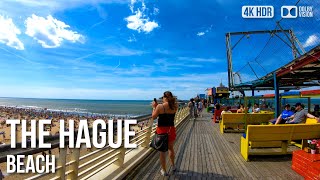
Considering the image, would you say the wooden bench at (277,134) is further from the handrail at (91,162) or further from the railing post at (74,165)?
the railing post at (74,165)

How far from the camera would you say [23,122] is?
3.33 meters

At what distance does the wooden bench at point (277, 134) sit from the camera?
6758mm

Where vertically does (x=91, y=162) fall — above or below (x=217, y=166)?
above

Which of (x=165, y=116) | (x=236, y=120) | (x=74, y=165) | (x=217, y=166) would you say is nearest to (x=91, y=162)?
(x=74, y=165)

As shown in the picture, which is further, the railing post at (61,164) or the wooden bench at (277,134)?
the wooden bench at (277,134)

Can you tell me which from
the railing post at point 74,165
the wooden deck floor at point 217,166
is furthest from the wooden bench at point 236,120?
the railing post at point 74,165

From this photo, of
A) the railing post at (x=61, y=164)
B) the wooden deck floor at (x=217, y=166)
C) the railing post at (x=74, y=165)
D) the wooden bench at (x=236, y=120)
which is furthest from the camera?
the wooden bench at (x=236, y=120)

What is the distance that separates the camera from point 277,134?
688cm

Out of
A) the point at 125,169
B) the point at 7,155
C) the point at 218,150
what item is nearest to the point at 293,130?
the point at 218,150

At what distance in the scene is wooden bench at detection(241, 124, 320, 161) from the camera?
22.2 ft

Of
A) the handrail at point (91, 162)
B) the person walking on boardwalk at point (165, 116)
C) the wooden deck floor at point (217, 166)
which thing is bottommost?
the wooden deck floor at point (217, 166)

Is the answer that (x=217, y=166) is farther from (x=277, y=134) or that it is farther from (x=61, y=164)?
(x=61, y=164)

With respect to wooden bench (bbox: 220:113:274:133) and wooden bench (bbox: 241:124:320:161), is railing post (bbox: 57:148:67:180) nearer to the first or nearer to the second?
wooden bench (bbox: 241:124:320:161)

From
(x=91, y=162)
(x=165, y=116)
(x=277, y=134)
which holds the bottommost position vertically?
(x=91, y=162)
